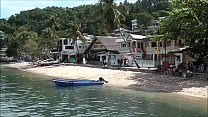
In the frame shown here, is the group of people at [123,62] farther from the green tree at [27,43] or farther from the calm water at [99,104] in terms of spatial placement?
the green tree at [27,43]

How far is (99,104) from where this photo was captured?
34.0 meters

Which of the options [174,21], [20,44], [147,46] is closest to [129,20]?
[20,44]

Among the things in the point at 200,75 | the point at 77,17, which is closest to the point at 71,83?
the point at 200,75

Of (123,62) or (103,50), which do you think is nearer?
(123,62)

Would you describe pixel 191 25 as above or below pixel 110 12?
below

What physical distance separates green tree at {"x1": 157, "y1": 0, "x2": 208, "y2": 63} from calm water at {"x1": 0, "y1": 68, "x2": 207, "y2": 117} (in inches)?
427

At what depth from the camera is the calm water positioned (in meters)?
29.2

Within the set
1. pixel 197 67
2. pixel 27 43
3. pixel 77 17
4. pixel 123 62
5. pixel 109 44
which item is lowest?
pixel 197 67

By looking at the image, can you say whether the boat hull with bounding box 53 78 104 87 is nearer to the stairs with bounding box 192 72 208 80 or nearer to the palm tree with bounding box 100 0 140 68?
the stairs with bounding box 192 72 208 80

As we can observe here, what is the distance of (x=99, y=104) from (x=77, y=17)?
447ft

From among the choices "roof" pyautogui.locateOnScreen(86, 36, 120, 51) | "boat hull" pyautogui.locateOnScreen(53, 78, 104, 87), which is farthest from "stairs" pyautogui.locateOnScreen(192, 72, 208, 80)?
"roof" pyautogui.locateOnScreen(86, 36, 120, 51)

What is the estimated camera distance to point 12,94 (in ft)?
140

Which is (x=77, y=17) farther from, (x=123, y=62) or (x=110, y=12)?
(x=123, y=62)

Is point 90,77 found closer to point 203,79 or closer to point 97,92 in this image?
point 97,92
